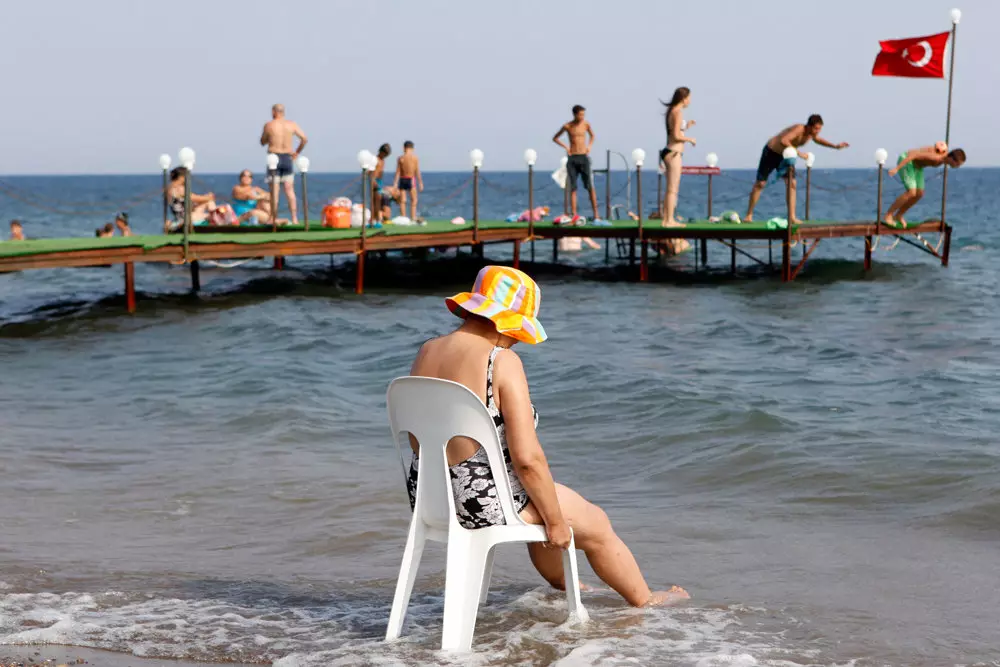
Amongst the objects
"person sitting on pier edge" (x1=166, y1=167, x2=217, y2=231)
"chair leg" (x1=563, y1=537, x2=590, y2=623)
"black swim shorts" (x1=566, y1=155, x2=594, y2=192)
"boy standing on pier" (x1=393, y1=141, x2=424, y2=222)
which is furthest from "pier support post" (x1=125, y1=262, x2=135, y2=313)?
"chair leg" (x1=563, y1=537, x2=590, y2=623)

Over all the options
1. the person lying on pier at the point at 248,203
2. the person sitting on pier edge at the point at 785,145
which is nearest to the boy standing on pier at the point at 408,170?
the person lying on pier at the point at 248,203

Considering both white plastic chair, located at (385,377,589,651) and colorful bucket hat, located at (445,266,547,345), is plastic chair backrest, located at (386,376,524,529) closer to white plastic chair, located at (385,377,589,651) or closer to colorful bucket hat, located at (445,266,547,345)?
white plastic chair, located at (385,377,589,651)

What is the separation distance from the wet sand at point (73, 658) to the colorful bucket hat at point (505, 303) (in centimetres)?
159

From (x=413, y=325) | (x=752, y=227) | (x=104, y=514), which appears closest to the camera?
(x=104, y=514)

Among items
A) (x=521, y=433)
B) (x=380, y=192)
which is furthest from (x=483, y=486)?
(x=380, y=192)

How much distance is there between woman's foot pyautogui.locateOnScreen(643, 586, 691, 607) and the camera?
5102 millimetres

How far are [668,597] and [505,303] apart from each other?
1.72 metres

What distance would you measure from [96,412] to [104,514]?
3.22 m

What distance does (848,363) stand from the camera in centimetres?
1272

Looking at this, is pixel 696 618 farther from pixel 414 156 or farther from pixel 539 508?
pixel 414 156

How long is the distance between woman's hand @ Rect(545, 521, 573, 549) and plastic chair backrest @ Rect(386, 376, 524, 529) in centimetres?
10

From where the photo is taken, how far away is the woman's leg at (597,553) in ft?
14.6

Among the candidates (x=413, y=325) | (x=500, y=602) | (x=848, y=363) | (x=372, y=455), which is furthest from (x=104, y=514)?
(x=413, y=325)

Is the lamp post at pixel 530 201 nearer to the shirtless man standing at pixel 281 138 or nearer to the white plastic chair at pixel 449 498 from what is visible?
the shirtless man standing at pixel 281 138
